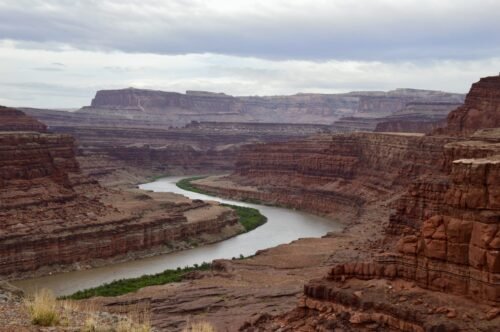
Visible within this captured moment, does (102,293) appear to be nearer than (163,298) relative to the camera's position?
No

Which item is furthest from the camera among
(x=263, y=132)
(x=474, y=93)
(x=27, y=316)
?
(x=263, y=132)

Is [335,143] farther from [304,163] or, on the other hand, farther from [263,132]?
[263,132]

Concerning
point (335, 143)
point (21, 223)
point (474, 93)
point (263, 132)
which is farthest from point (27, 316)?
point (263, 132)

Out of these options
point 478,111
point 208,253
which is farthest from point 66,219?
point 478,111

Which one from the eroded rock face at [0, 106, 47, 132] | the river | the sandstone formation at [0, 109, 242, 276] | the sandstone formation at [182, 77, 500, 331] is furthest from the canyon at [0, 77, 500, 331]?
the eroded rock face at [0, 106, 47, 132]

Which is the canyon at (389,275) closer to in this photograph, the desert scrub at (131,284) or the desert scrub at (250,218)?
the desert scrub at (131,284)

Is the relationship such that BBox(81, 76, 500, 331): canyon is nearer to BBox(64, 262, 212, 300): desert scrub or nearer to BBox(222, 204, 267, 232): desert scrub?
BBox(64, 262, 212, 300): desert scrub
